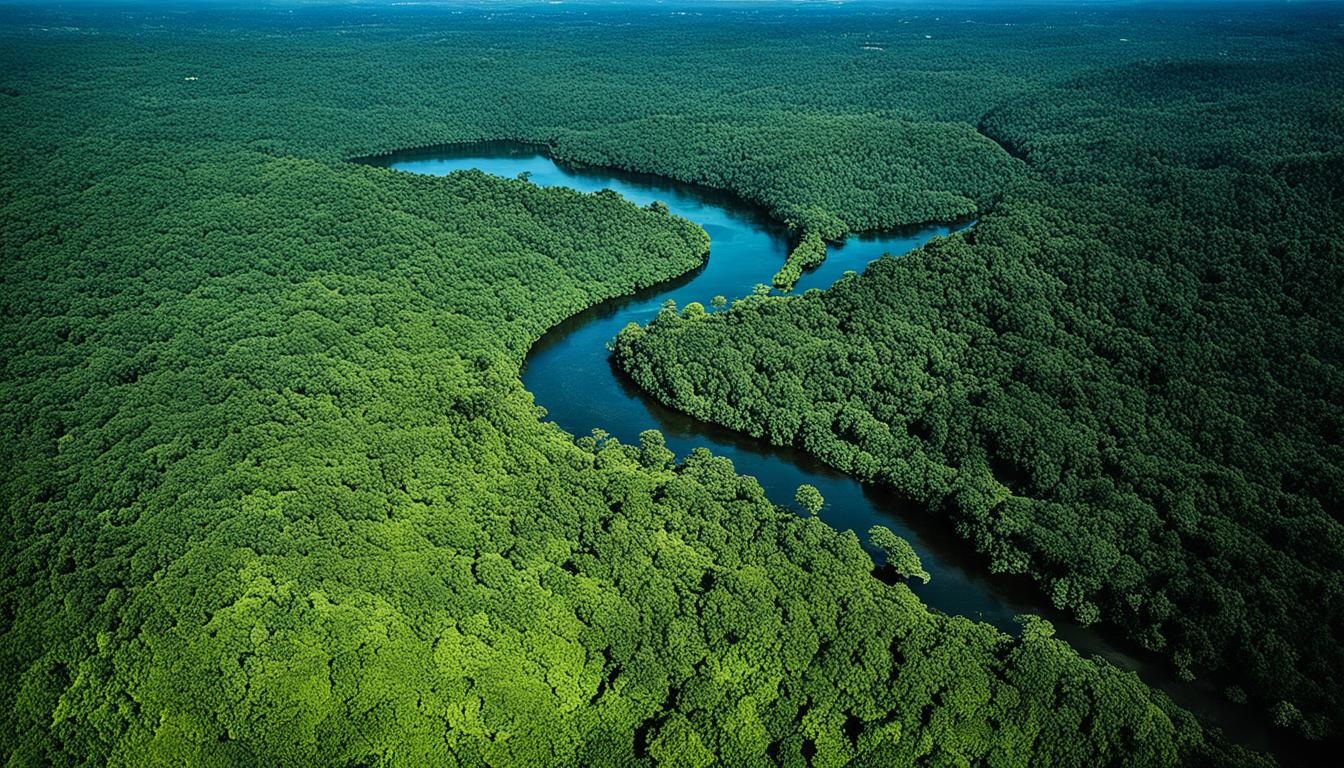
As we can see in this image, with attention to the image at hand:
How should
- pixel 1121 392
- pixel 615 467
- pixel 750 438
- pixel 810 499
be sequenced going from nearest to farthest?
pixel 810 499, pixel 615 467, pixel 1121 392, pixel 750 438

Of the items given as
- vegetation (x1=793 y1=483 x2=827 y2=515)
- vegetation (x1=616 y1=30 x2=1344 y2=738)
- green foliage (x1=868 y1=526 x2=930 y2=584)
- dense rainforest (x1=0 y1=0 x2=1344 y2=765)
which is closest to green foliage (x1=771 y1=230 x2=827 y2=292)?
dense rainforest (x1=0 y1=0 x2=1344 y2=765)

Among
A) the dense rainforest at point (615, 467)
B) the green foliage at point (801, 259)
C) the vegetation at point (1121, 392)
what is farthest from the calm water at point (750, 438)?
the dense rainforest at point (615, 467)

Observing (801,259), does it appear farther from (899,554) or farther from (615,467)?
(899,554)

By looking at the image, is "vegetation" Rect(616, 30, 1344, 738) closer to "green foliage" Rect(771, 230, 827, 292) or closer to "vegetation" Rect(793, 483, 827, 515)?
"vegetation" Rect(793, 483, 827, 515)

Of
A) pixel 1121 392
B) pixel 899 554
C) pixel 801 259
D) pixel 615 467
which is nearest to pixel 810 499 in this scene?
pixel 899 554

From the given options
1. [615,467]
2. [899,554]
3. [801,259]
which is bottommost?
[899,554]

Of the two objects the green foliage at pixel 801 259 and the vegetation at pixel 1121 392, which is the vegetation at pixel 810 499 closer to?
the vegetation at pixel 1121 392
